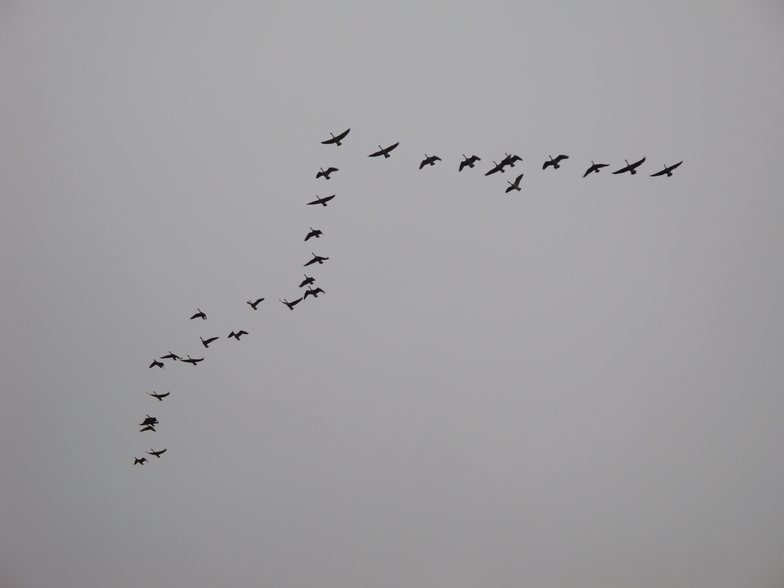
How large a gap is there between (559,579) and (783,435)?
35358mm

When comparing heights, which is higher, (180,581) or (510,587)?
(180,581)

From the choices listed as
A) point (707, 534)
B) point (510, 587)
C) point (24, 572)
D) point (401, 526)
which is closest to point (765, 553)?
point (707, 534)

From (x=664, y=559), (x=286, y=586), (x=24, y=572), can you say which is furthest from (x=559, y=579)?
(x=24, y=572)

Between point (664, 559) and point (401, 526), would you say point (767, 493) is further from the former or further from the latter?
point (401, 526)

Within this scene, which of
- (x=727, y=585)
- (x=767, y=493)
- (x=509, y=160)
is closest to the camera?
(x=509, y=160)

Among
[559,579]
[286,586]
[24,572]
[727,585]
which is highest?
[24,572]

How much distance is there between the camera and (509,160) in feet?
120

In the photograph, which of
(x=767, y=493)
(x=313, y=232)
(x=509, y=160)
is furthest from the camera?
(x=767, y=493)

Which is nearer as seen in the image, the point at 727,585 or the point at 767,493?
the point at 727,585

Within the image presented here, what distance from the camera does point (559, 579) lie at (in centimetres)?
7125

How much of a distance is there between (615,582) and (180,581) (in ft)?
172

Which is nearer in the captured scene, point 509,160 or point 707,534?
point 509,160

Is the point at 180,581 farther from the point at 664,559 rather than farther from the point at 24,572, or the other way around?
the point at 664,559

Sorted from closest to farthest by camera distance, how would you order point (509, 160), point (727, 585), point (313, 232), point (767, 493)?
1. point (509, 160)
2. point (313, 232)
3. point (727, 585)
4. point (767, 493)
